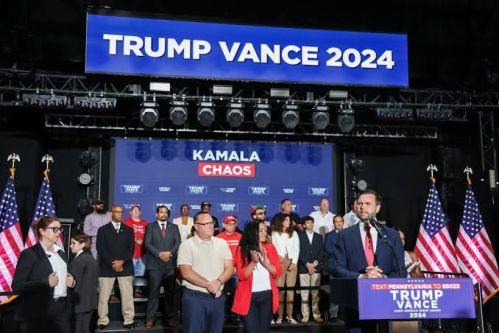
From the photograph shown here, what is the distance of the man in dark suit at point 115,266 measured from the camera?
8.32 metres

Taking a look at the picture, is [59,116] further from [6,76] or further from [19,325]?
[19,325]

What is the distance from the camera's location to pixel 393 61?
10.8 meters

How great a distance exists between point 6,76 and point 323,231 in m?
6.19

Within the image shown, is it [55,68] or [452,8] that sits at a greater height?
[452,8]

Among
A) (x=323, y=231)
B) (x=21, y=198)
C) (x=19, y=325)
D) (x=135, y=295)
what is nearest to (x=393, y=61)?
(x=323, y=231)

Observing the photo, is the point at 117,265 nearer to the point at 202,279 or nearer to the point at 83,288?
the point at 83,288

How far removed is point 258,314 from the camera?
5582mm

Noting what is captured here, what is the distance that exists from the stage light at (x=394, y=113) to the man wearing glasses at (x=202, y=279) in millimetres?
6218

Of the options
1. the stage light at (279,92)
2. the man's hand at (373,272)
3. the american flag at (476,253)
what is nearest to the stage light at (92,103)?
the stage light at (279,92)

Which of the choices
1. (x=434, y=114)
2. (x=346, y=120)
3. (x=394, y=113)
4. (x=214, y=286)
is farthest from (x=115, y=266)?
(x=434, y=114)

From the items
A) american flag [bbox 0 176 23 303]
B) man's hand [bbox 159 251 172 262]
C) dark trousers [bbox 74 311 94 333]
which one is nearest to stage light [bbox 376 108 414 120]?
man's hand [bbox 159 251 172 262]

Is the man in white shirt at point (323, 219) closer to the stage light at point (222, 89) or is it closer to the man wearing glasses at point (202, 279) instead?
the stage light at point (222, 89)

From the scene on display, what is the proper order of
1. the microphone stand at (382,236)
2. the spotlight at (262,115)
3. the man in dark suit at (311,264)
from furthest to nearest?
the spotlight at (262,115) → the man in dark suit at (311,264) → the microphone stand at (382,236)

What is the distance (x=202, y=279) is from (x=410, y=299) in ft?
7.63
